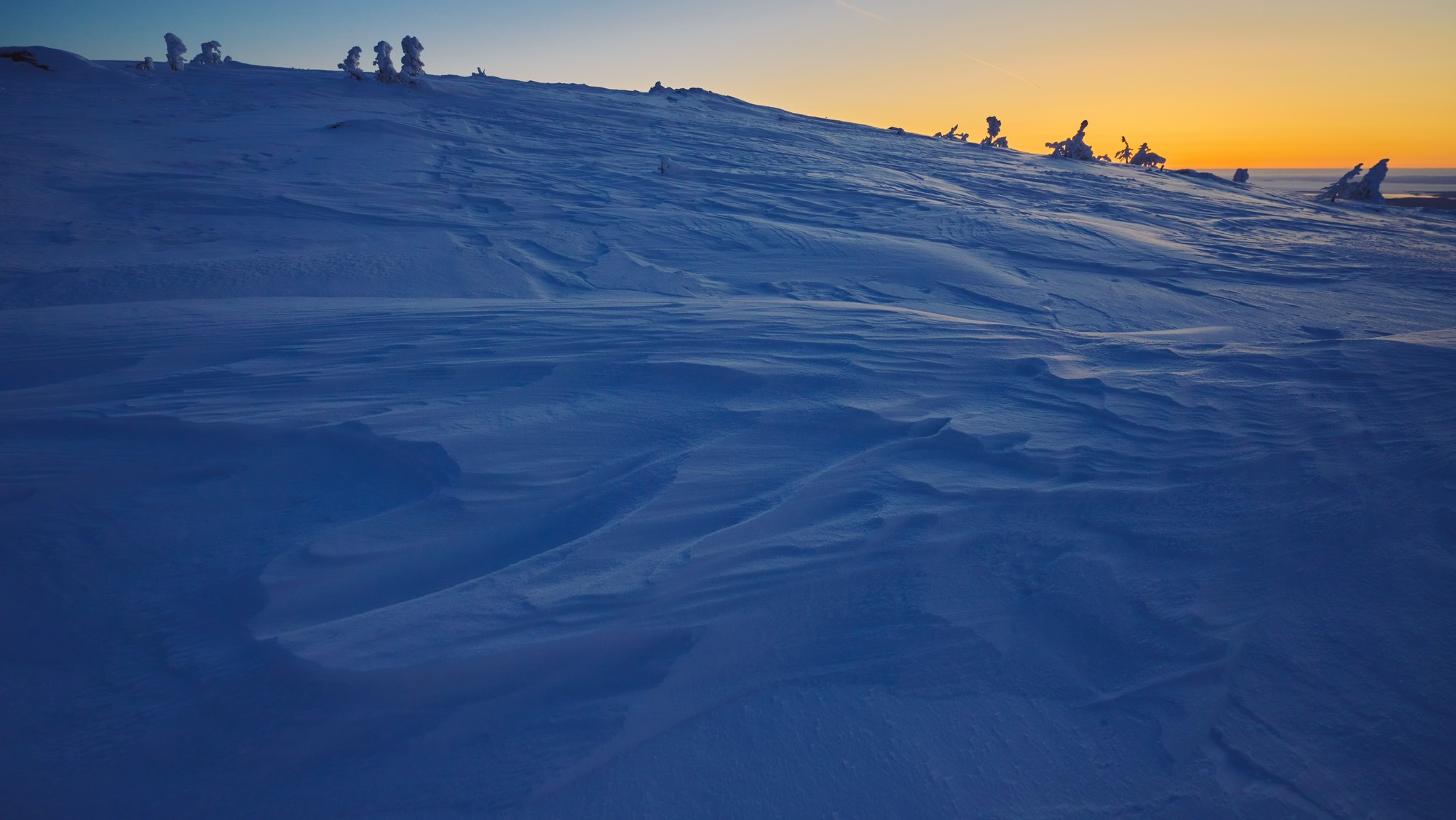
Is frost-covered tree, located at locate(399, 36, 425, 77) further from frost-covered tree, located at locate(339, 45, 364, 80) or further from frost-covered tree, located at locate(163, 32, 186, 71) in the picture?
frost-covered tree, located at locate(163, 32, 186, 71)

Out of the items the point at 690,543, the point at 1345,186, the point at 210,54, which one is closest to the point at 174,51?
the point at 210,54

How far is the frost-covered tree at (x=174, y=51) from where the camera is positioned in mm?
9844

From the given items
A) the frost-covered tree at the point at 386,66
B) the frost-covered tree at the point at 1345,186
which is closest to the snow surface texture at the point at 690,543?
the frost-covered tree at the point at 386,66

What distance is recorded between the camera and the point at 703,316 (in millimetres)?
3033

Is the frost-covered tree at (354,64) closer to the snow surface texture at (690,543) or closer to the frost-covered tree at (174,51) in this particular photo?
the frost-covered tree at (174,51)

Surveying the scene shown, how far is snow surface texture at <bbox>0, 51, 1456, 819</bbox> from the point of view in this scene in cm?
124

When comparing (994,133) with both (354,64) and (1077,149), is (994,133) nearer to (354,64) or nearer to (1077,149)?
(1077,149)

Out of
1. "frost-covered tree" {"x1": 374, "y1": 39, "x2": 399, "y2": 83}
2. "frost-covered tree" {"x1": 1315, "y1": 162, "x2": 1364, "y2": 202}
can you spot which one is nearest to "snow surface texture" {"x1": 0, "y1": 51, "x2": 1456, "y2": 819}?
"frost-covered tree" {"x1": 374, "y1": 39, "x2": 399, "y2": 83}

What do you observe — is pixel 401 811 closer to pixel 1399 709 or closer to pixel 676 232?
pixel 1399 709

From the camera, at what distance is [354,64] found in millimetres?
10250

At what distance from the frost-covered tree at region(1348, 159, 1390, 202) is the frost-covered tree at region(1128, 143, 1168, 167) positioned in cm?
339

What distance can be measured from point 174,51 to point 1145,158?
1827 centimetres

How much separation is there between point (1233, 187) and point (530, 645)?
15355 millimetres

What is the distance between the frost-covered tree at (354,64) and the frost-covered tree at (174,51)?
2319mm
